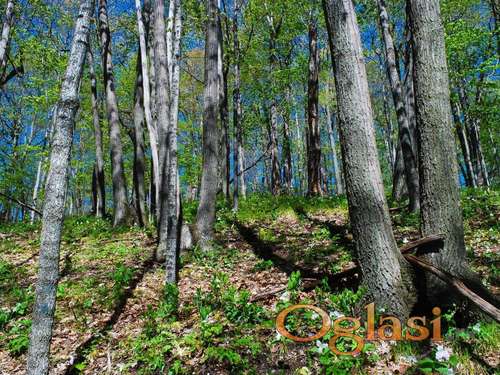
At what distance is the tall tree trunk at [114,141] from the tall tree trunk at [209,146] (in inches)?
164

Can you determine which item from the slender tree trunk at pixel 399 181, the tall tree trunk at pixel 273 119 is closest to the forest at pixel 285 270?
the slender tree trunk at pixel 399 181

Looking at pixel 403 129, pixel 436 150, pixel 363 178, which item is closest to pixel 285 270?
pixel 363 178

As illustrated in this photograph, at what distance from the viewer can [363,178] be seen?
12.8 ft

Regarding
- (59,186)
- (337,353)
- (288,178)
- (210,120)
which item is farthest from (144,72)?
(288,178)

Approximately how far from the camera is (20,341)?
4.41 m

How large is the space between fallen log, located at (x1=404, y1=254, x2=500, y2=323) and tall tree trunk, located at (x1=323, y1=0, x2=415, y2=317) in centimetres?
13

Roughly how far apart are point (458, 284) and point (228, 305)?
2719mm

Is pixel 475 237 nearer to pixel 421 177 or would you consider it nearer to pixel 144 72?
pixel 421 177

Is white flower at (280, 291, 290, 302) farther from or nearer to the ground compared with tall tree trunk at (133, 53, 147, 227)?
nearer to the ground

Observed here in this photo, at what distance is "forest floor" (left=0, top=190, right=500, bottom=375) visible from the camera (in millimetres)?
3426

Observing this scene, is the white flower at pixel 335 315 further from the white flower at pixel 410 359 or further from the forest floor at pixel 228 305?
the white flower at pixel 410 359

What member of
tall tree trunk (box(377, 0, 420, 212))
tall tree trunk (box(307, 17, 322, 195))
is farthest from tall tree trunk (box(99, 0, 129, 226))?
tall tree trunk (box(377, 0, 420, 212))

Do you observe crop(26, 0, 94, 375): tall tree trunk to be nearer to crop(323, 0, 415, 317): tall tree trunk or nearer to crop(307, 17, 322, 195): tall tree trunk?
crop(323, 0, 415, 317): tall tree trunk

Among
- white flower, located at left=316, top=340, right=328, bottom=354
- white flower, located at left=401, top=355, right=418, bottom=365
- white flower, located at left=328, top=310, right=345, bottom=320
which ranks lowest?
white flower, located at left=401, top=355, right=418, bottom=365
